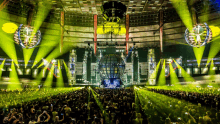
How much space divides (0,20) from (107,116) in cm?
2945

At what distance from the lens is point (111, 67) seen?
2434cm

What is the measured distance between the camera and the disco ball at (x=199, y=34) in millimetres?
13863

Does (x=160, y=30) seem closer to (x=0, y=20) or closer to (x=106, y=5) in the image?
(x=106, y=5)

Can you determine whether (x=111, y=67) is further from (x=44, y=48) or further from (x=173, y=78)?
(x=44, y=48)

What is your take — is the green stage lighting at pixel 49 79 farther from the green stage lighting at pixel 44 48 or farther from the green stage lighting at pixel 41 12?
the green stage lighting at pixel 41 12

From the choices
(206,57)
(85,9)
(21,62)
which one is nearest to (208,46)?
(206,57)

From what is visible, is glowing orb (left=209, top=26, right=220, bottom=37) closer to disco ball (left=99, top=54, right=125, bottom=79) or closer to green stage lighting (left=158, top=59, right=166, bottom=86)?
green stage lighting (left=158, top=59, right=166, bottom=86)

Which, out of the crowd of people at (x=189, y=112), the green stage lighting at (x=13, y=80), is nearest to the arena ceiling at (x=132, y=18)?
the green stage lighting at (x=13, y=80)

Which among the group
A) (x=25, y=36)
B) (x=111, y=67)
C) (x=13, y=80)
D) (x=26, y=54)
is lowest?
(x=13, y=80)

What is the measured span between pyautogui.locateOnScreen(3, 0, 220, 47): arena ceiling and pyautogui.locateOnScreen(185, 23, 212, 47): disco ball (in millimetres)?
14875

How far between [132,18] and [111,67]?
→ 1689 cm

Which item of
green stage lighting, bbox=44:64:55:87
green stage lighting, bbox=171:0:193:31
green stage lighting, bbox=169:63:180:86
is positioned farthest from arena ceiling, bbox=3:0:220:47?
green stage lighting, bbox=44:64:55:87

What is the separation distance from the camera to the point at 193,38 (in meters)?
15.0

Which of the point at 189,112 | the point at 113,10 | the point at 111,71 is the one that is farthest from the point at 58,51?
the point at 189,112
